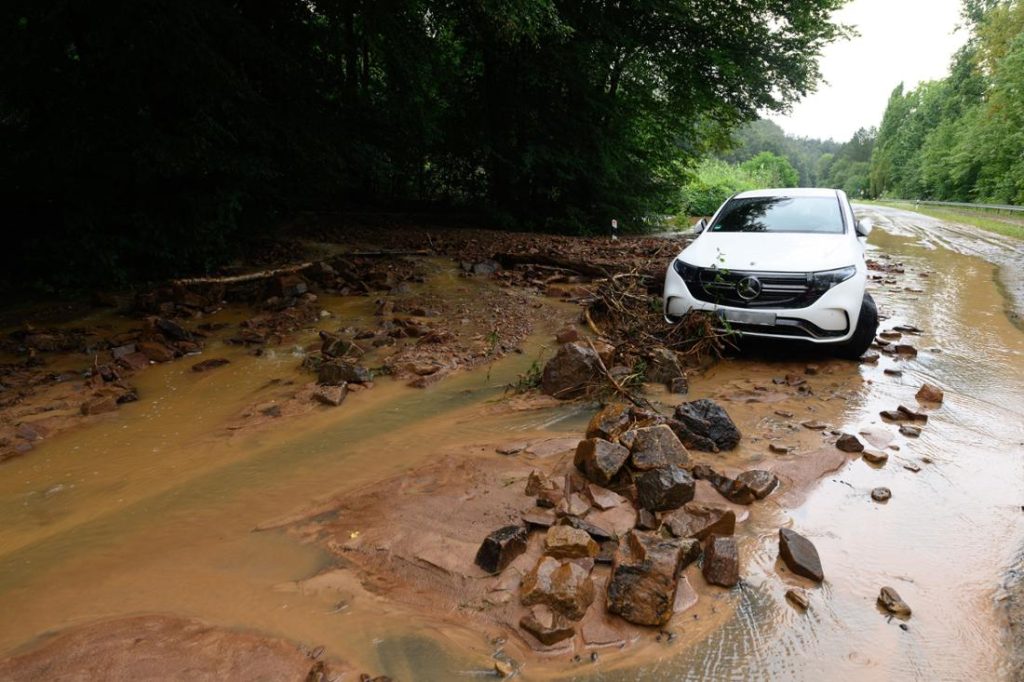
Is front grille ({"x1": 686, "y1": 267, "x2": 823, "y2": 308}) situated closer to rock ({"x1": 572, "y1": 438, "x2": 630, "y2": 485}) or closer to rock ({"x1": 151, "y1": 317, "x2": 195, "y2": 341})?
rock ({"x1": 572, "y1": 438, "x2": 630, "y2": 485})

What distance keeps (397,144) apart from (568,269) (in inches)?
201

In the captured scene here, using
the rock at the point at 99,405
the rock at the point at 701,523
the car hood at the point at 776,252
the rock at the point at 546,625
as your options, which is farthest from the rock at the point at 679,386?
the rock at the point at 99,405

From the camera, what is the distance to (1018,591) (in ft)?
8.70

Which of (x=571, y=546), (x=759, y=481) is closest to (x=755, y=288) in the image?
(x=759, y=481)

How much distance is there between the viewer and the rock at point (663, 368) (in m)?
5.44

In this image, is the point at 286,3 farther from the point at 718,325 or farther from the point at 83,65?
the point at 718,325

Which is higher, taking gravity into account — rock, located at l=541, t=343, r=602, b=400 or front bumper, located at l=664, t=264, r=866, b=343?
front bumper, located at l=664, t=264, r=866, b=343

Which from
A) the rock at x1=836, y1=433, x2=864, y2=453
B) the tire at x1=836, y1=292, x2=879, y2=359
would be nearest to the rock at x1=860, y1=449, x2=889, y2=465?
the rock at x1=836, y1=433, x2=864, y2=453

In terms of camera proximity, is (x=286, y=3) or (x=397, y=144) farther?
(x=397, y=144)

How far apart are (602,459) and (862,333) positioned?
388 cm

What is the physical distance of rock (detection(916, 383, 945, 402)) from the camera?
4.88 metres

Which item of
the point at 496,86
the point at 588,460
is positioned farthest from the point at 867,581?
the point at 496,86

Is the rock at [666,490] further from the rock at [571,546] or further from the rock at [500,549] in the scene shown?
the rock at [500,549]

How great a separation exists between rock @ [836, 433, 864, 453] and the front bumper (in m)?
1.70
